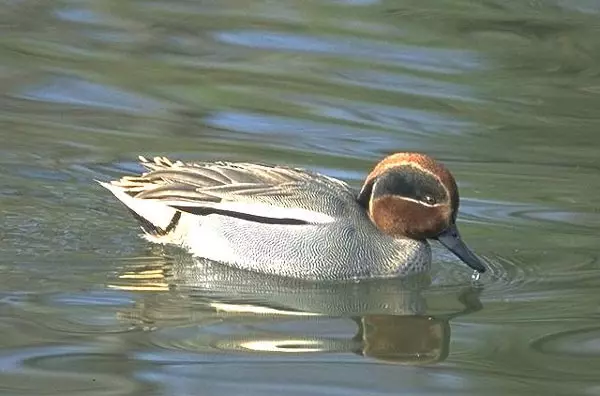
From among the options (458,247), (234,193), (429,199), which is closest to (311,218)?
(234,193)

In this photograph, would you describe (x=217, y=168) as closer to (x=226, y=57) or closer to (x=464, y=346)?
(x=464, y=346)

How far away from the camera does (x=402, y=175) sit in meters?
9.02

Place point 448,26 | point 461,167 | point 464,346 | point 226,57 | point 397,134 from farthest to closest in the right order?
point 448,26
point 226,57
point 397,134
point 461,167
point 464,346

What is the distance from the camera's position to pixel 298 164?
11.0 m

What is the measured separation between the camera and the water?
758 centimetres

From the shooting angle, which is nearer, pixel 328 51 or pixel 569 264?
pixel 569 264

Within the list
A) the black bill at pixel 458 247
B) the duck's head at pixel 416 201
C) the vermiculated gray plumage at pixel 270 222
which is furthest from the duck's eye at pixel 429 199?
the vermiculated gray plumage at pixel 270 222

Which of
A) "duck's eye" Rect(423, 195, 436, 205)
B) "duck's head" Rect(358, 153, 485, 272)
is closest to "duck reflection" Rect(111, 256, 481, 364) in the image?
"duck's head" Rect(358, 153, 485, 272)

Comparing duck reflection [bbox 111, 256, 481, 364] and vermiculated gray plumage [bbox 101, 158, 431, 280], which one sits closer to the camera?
duck reflection [bbox 111, 256, 481, 364]

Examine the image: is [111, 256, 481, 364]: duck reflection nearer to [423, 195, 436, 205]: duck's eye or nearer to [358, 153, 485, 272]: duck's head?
[358, 153, 485, 272]: duck's head

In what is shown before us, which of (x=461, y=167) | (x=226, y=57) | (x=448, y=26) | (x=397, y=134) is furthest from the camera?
(x=448, y=26)

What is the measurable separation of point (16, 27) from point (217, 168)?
523 centimetres

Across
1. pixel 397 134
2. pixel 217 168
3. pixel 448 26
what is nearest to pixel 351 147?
pixel 397 134

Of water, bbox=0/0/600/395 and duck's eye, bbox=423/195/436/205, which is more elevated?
duck's eye, bbox=423/195/436/205
